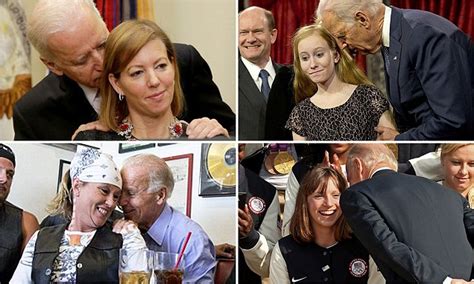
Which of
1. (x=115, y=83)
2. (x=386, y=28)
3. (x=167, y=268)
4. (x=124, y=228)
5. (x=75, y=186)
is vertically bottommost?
(x=167, y=268)

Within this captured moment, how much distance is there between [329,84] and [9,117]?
0.99 m

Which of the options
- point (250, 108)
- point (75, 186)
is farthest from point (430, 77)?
point (75, 186)

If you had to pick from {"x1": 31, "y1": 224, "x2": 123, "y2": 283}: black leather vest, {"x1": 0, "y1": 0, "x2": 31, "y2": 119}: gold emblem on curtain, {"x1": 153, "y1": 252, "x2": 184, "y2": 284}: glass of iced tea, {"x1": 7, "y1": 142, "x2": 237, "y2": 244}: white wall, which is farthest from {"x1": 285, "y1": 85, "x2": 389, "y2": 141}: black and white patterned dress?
{"x1": 0, "y1": 0, "x2": 31, "y2": 119}: gold emblem on curtain

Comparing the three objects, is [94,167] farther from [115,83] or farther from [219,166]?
[219,166]

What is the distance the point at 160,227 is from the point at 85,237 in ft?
0.75

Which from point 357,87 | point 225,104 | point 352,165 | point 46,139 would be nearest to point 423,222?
point 352,165

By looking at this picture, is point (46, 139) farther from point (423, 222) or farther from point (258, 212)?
point (423, 222)

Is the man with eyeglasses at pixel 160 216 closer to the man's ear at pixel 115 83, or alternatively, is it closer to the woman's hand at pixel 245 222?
the woman's hand at pixel 245 222

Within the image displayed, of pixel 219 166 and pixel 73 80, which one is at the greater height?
pixel 73 80

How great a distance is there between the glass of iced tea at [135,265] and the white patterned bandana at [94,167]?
8.2 inches

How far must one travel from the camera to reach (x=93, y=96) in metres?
2.72

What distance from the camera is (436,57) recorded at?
2654 mm

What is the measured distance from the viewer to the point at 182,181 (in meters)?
2.72

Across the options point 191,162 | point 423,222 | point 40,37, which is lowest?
point 423,222
